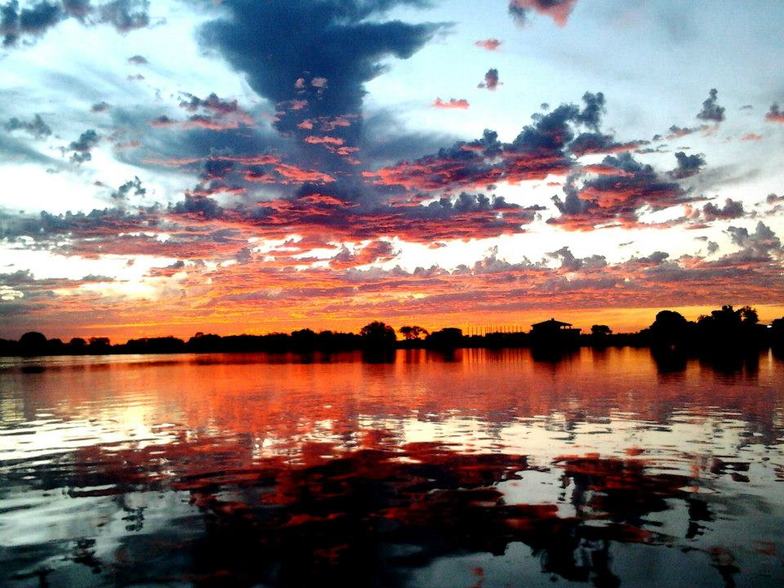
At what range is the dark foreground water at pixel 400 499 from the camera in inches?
547

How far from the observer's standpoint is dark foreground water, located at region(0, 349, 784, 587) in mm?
13891

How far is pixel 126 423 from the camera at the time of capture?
41.6 m

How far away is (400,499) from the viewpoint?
19.8 m

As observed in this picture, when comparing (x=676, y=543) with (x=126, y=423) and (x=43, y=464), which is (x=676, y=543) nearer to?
(x=43, y=464)

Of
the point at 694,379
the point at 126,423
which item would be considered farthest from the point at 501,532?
the point at 694,379

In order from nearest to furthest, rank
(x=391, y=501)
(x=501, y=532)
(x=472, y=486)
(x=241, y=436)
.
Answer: (x=501, y=532)
(x=391, y=501)
(x=472, y=486)
(x=241, y=436)

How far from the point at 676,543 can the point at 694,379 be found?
6368cm

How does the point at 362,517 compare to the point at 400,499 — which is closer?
the point at 362,517

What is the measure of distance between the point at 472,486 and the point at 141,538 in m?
10.4

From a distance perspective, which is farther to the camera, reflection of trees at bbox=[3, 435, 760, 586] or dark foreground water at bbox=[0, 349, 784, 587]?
reflection of trees at bbox=[3, 435, 760, 586]

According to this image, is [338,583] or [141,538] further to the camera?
[141,538]

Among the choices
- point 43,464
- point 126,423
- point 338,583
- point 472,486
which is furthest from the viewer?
point 126,423

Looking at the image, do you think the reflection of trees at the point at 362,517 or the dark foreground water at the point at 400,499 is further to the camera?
the reflection of trees at the point at 362,517

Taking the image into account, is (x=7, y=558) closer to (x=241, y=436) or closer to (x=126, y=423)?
(x=241, y=436)
